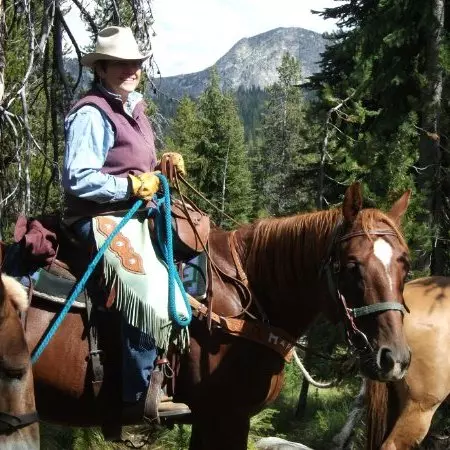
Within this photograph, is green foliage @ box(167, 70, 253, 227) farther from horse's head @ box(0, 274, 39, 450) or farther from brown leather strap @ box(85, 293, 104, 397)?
horse's head @ box(0, 274, 39, 450)

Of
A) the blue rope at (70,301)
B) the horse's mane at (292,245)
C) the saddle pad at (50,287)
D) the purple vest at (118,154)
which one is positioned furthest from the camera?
the horse's mane at (292,245)

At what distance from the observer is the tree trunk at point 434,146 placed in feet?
26.3

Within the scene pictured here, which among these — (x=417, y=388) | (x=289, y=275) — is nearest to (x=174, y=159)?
(x=289, y=275)

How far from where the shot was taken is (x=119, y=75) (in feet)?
12.2

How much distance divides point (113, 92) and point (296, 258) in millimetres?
1519

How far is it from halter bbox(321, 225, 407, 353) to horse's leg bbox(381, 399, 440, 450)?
2.31 m

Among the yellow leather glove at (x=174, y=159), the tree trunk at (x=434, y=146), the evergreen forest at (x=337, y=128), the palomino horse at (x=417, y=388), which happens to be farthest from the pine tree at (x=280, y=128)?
the yellow leather glove at (x=174, y=159)

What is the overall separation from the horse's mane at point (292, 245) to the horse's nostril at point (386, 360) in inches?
25.7

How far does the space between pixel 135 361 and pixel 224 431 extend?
2.39 ft

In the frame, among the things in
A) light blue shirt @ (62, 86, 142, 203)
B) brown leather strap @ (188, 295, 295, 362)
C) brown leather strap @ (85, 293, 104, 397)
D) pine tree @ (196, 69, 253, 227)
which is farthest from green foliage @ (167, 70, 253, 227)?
brown leather strap @ (85, 293, 104, 397)

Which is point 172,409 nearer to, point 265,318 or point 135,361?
point 135,361

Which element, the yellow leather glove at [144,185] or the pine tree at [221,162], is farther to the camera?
the pine tree at [221,162]

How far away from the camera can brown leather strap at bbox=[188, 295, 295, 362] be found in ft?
12.0

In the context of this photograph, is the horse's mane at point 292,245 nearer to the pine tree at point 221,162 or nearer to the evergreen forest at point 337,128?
the evergreen forest at point 337,128
